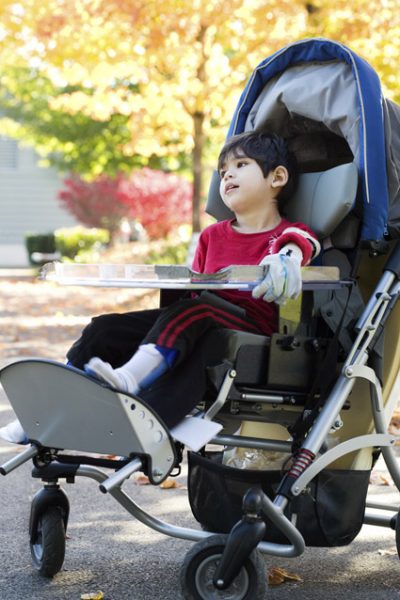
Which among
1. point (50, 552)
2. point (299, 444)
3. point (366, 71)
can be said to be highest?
point (366, 71)

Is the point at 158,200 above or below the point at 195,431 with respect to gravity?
below

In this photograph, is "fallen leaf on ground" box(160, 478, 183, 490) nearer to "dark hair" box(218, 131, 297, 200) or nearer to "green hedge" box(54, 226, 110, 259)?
"dark hair" box(218, 131, 297, 200)

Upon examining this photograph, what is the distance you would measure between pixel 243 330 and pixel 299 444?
0.43 metres

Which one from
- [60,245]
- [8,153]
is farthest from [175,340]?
[8,153]

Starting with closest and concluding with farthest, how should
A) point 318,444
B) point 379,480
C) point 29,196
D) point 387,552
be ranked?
point 318,444
point 387,552
point 379,480
point 29,196

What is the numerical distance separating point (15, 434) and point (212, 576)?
2.64ft

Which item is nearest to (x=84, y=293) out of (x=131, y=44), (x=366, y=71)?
(x=131, y=44)

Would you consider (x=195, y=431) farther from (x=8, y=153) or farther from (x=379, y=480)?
(x=8, y=153)

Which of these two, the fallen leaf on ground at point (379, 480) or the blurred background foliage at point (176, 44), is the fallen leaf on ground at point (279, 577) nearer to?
the fallen leaf on ground at point (379, 480)

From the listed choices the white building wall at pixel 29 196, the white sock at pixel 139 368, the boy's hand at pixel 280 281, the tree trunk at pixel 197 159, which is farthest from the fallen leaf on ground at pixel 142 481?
the white building wall at pixel 29 196

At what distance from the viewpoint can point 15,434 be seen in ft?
11.4

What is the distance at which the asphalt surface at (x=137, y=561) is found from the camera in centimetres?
353

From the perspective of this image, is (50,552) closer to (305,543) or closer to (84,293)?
(305,543)

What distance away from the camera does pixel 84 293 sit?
1482 cm
